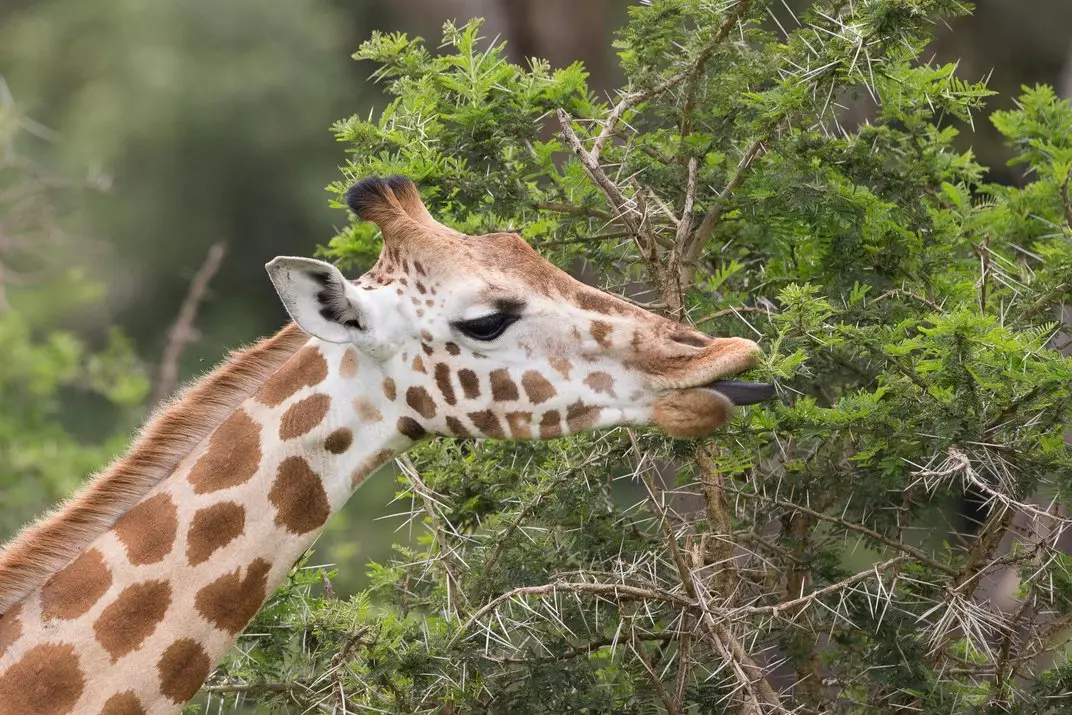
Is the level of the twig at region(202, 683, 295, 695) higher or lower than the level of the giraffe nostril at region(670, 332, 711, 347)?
lower

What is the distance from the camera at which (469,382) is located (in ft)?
13.1

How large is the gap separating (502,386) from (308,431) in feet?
1.85

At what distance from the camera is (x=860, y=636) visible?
4.89 m

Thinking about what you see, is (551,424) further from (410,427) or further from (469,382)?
(410,427)

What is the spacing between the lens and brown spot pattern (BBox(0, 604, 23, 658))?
12.6 feet

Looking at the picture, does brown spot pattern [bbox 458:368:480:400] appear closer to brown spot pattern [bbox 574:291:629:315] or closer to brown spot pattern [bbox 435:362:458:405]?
brown spot pattern [bbox 435:362:458:405]

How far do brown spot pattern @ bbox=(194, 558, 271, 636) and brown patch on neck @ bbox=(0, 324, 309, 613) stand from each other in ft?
1.22

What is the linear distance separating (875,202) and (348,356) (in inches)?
69.7

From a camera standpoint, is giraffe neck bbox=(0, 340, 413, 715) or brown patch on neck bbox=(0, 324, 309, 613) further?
brown patch on neck bbox=(0, 324, 309, 613)

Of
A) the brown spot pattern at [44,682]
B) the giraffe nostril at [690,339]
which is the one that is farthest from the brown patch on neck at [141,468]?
the giraffe nostril at [690,339]

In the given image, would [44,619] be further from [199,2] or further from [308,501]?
[199,2]

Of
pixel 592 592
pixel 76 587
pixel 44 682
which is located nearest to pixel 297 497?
pixel 76 587

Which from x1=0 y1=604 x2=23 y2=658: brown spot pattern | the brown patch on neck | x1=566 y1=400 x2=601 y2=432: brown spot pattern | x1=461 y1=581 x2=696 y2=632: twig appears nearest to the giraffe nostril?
x1=566 y1=400 x2=601 y2=432: brown spot pattern

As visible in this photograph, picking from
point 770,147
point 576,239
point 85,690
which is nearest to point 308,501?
point 85,690
